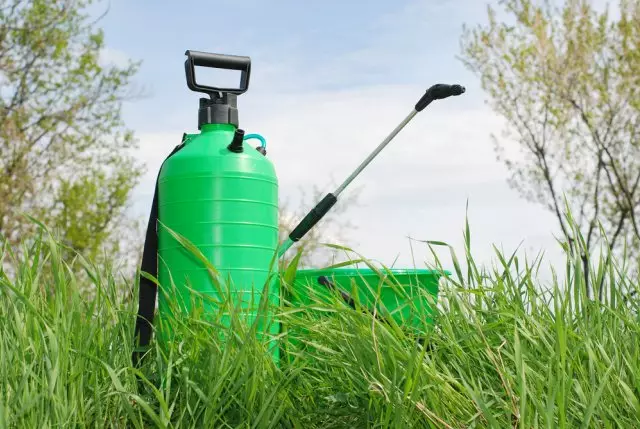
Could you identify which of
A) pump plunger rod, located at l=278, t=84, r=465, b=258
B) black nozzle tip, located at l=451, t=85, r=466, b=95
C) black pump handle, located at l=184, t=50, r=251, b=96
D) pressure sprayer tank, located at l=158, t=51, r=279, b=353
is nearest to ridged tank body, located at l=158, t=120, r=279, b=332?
pressure sprayer tank, located at l=158, t=51, r=279, b=353

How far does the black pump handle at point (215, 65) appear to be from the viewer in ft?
12.0

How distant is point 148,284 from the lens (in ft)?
11.0

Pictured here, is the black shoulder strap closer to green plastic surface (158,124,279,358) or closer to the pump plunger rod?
green plastic surface (158,124,279,358)

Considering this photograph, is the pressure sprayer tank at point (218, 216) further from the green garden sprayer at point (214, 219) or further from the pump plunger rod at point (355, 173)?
the pump plunger rod at point (355, 173)

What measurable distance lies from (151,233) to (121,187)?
10.3 m

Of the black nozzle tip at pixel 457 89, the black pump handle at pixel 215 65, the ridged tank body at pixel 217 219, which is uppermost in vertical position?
the black pump handle at pixel 215 65

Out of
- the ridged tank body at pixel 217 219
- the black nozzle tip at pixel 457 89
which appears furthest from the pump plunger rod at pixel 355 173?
the ridged tank body at pixel 217 219

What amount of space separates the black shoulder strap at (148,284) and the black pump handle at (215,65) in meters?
0.26

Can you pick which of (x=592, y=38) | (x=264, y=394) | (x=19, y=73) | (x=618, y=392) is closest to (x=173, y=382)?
(x=264, y=394)

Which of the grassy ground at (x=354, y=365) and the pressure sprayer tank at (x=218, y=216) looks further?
the pressure sprayer tank at (x=218, y=216)

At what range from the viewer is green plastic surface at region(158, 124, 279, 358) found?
3330 mm

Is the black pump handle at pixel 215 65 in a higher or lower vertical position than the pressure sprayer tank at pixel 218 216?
higher

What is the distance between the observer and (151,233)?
3.49 m

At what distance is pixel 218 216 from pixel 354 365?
1233 millimetres
